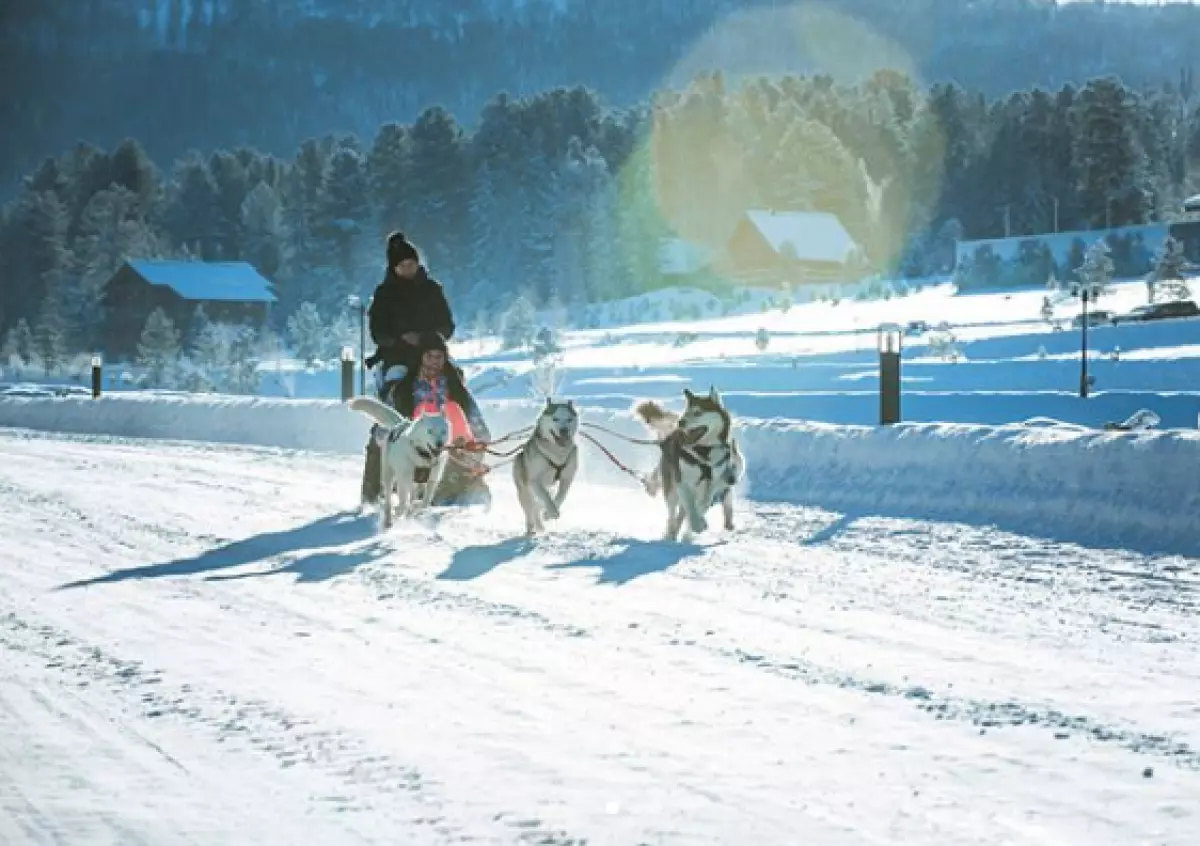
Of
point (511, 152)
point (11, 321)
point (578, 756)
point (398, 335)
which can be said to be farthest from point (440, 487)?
point (11, 321)

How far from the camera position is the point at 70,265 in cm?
10431

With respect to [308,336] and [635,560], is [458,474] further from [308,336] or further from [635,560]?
[308,336]

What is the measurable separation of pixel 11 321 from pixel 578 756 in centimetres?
10960

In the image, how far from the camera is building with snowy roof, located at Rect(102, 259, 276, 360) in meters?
89.4

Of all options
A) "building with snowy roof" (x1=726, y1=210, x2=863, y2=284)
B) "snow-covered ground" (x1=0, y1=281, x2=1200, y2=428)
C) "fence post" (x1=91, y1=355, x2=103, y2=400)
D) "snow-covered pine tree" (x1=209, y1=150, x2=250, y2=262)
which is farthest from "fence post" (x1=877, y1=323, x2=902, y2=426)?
"snow-covered pine tree" (x1=209, y1=150, x2=250, y2=262)

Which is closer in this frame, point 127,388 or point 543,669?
point 543,669

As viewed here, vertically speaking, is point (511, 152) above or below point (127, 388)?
above

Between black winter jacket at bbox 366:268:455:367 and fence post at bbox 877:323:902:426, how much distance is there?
4349 mm

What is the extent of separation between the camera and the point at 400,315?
13.1 metres

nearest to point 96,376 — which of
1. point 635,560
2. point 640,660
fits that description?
point 635,560

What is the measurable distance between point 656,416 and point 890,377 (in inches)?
159

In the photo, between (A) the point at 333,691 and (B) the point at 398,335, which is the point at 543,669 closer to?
(A) the point at 333,691

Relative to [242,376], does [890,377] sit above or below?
below

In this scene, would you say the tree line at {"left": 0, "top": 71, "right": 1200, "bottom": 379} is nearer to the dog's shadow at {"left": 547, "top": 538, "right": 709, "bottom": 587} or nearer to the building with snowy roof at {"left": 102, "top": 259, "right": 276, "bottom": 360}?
the building with snowy roof at {"left": 102, "top": 259, "right": 276, "bottom": 360}
